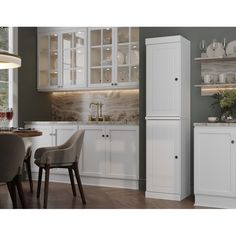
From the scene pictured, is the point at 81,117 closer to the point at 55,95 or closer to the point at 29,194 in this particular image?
the point at 55,95

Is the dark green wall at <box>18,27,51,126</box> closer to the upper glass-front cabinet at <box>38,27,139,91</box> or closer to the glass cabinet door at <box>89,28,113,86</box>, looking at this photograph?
the upper glass-front cabinet at <box>38,27,139,91</box>

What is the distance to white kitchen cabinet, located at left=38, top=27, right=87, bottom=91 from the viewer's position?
6.35 m

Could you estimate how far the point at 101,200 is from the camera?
4.78 metres

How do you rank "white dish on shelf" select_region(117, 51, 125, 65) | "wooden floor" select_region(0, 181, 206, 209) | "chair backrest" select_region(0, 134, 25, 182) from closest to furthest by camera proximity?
1. "chair backrest" select_region(0, 134, 25, 182)
2. "wooden floor" select_region(0, 181, 206, 209)
3. "white dish on shelf" select_region(117, 51, 125, 65)

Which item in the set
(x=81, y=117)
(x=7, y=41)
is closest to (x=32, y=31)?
(x=7, y=41)

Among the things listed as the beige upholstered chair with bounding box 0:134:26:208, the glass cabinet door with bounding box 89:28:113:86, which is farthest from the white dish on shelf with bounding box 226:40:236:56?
the beige upholstered chair with bounding box 0:134:26:208

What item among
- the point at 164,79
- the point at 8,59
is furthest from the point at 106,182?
the point at 8,59

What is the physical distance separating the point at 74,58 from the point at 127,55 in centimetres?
95

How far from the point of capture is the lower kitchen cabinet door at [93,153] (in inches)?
225

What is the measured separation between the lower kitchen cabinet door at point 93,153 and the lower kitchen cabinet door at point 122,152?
0.28ft

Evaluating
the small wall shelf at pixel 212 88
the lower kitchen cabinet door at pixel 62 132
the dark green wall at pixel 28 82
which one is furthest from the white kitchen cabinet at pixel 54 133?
the small wall shelf at pixel 212 88

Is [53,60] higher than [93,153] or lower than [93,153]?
higher

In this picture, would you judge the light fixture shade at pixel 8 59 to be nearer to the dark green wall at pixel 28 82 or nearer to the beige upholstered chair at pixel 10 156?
the beige upholstered chair at pixel 10 156

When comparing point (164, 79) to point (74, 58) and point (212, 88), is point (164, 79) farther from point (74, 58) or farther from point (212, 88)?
point (74, 58)
